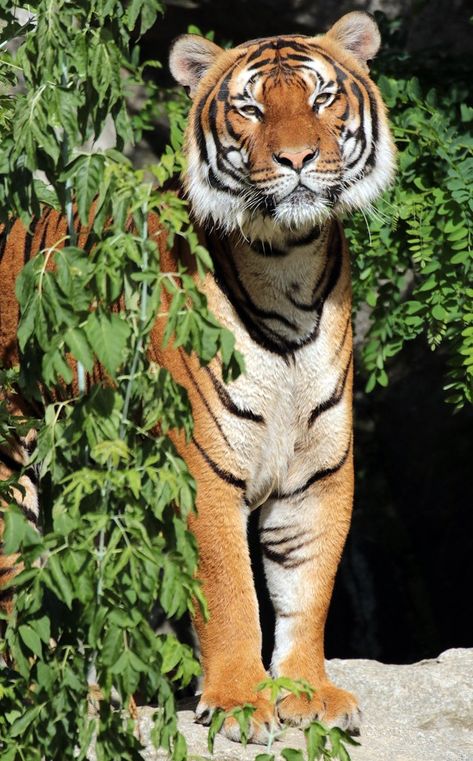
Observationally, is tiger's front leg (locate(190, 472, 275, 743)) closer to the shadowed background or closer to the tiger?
the tiger

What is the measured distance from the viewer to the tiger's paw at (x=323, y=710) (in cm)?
385

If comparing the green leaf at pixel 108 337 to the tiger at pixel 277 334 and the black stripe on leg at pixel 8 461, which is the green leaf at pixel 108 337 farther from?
the black stripe on leg at pixel 8 461

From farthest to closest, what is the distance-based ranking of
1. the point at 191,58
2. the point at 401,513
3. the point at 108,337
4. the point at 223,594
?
the point at 401,513, the point at 191,58, the point at 223,594, the point at 108,337

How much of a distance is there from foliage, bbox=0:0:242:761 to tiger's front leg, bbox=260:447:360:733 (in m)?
1.17

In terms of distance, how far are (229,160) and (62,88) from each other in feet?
3.64

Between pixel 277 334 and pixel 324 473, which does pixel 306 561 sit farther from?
pixel 277 334

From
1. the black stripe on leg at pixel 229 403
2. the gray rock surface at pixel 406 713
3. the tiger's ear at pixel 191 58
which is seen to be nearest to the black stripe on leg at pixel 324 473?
the black stripe on leg at pixel 229 403

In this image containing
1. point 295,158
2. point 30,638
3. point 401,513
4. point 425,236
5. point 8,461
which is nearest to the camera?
point 30,638

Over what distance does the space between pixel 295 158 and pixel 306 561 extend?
3.89 ft

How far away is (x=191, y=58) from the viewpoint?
4098 millimetres

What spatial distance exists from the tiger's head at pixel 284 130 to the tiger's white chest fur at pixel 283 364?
0.53 feet

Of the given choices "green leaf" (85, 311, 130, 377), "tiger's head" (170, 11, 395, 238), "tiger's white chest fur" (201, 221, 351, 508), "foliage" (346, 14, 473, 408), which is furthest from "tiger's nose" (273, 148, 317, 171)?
"green leaf" (85, 311, 130, 377)

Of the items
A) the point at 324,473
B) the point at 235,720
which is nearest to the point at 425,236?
the point at 324,473

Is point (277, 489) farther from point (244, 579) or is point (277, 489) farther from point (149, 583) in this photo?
point (149, 583)
